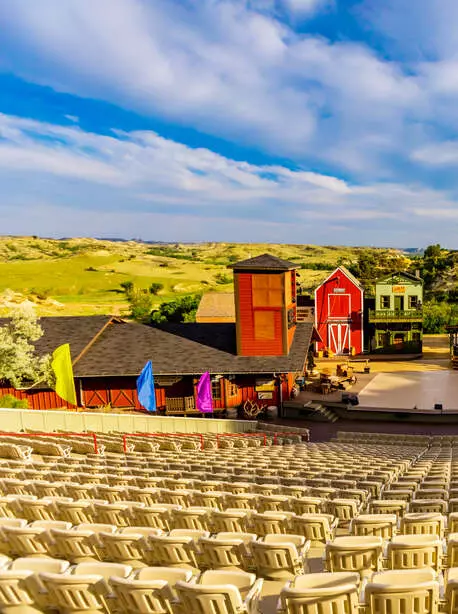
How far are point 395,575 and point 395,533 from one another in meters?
2.68

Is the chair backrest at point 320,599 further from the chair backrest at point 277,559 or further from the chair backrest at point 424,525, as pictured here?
the chair backrest at point 424,525

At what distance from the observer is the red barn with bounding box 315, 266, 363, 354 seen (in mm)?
42312

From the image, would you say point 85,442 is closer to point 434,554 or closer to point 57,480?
point 57,480

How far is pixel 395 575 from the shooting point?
13.2 feet

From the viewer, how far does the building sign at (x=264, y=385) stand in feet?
89.0

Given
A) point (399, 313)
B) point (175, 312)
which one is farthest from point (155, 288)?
point (399, 313)

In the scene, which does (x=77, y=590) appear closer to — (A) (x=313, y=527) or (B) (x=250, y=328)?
(A) (x=313, y=527)

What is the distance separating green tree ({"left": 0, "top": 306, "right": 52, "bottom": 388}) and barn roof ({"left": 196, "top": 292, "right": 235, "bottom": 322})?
23.9 m

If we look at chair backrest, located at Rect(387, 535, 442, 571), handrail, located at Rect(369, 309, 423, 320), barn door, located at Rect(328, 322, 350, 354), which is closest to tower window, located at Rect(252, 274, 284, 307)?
barn door, located at Rect(328, 322, 350, 354)

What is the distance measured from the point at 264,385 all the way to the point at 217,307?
23.0 m

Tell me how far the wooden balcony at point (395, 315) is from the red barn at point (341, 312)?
53.9 inches

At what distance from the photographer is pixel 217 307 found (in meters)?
49.5

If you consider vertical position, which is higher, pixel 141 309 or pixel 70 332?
pixel 70 332

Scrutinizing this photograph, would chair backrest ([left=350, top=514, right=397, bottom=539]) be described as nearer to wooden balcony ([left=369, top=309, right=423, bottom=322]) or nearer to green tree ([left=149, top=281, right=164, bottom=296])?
wooden balcony ([left=369, top=309, right=423, bottom=322])
